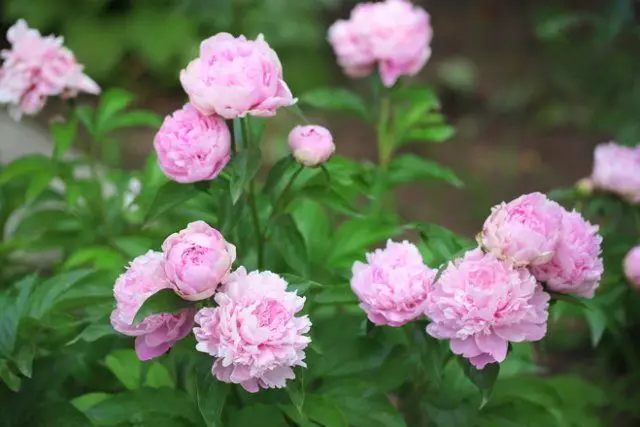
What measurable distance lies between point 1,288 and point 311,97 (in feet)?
2.61

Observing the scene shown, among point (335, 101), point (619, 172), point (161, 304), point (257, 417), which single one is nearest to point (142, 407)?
point (257, 417)

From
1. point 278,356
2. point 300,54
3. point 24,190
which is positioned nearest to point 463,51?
point 300,54

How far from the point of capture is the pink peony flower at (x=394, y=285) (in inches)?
43.9

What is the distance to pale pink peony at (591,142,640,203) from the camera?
162 centimetres

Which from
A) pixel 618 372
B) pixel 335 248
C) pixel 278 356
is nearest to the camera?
pixel 278 356

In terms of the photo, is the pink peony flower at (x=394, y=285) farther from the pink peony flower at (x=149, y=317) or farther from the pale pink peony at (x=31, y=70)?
the pale pink peony at (x=31, y=70)

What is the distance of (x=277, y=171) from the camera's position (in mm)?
1274

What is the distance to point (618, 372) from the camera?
7.27 ft

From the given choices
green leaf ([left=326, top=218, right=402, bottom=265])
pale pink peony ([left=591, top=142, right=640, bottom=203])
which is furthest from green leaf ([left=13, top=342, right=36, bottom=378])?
pale pink peony ([left=591, top=142, right=640, bottom=203])

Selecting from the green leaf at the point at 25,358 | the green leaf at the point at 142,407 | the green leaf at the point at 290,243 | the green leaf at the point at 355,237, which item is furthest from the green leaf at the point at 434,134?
the green leaf at the point at 25,358

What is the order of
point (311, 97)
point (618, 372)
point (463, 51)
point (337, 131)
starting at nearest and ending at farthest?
1. point (311, 97)
2. point (618, 372)
3. point (337, 131)
4. point (463, 51)

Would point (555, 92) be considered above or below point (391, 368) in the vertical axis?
below

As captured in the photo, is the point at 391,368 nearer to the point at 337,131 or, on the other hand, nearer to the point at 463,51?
the point at 337,131

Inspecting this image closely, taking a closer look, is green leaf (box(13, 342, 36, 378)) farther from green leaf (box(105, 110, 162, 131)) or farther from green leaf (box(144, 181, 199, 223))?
green leaf (box(105, 110, 162, 131))
